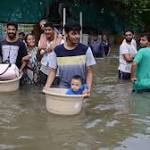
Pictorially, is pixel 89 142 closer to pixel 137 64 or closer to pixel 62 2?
pixel 137 64

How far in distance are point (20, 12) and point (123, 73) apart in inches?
380

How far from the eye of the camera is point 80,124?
291 inches

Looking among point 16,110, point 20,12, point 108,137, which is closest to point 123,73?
point 16,110

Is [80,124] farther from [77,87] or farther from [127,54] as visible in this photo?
[127,54]

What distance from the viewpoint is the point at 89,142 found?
254 inches

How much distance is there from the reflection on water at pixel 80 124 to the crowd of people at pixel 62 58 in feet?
1.55

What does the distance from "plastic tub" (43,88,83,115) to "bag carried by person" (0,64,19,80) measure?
203 centimetres

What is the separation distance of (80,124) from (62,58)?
107 centimetres

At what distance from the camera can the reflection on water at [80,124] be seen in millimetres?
6391

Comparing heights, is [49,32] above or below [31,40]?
above

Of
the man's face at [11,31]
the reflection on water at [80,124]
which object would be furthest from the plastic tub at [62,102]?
the man's face at [11,31]

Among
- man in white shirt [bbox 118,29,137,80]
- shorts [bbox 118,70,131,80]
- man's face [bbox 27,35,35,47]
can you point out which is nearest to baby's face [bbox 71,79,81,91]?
man's face [bbox 27,35,35,47]

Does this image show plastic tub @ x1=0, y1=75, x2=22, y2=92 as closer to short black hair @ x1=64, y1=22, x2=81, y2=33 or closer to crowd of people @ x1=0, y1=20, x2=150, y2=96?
crowd of people @ x1=0, y1=20, x2=150, y2=96

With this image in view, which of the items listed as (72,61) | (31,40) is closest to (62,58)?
(72,61)
